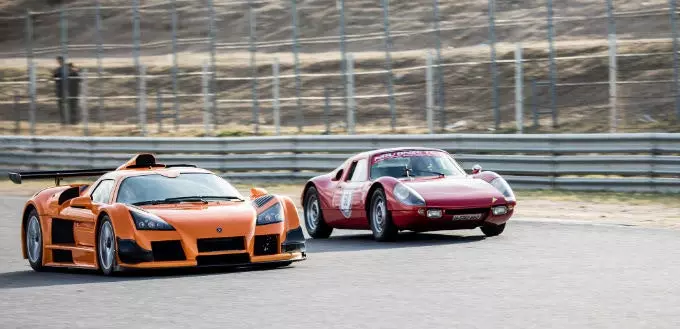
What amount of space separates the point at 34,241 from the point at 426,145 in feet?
39.3

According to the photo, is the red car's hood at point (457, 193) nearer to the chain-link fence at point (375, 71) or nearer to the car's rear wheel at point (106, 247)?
the car's rear wheel at point (106, 247)

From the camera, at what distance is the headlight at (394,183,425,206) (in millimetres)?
15261

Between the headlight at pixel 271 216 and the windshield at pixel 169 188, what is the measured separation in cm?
62

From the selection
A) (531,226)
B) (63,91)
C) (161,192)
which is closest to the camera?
(161,192)

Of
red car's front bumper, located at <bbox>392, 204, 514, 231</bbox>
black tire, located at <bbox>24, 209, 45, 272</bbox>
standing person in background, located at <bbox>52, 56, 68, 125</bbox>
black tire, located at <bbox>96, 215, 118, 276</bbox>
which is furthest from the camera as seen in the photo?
standing person in background, located at <bbox>52, 56, 68, 125</bbox>

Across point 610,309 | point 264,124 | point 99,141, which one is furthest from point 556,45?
point 610,309

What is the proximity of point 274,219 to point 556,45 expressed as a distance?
22.0 meters

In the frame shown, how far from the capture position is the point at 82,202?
1312cm

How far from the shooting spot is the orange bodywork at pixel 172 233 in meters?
12.1

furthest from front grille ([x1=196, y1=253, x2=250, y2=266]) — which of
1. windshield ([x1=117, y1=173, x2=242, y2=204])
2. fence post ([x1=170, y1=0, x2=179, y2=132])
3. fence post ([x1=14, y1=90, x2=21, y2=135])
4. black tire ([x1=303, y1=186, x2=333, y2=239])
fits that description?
fence post ([x1=14, y1=90, x2=21, y2=135])

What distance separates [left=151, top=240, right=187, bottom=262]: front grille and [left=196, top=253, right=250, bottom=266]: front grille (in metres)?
0.15

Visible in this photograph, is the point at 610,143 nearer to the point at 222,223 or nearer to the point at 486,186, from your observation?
the point at 486,186

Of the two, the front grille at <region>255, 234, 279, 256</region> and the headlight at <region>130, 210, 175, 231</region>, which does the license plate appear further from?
the headlight at <region>130, 210, 175, 231</region>

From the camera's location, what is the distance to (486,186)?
51.6 ft
